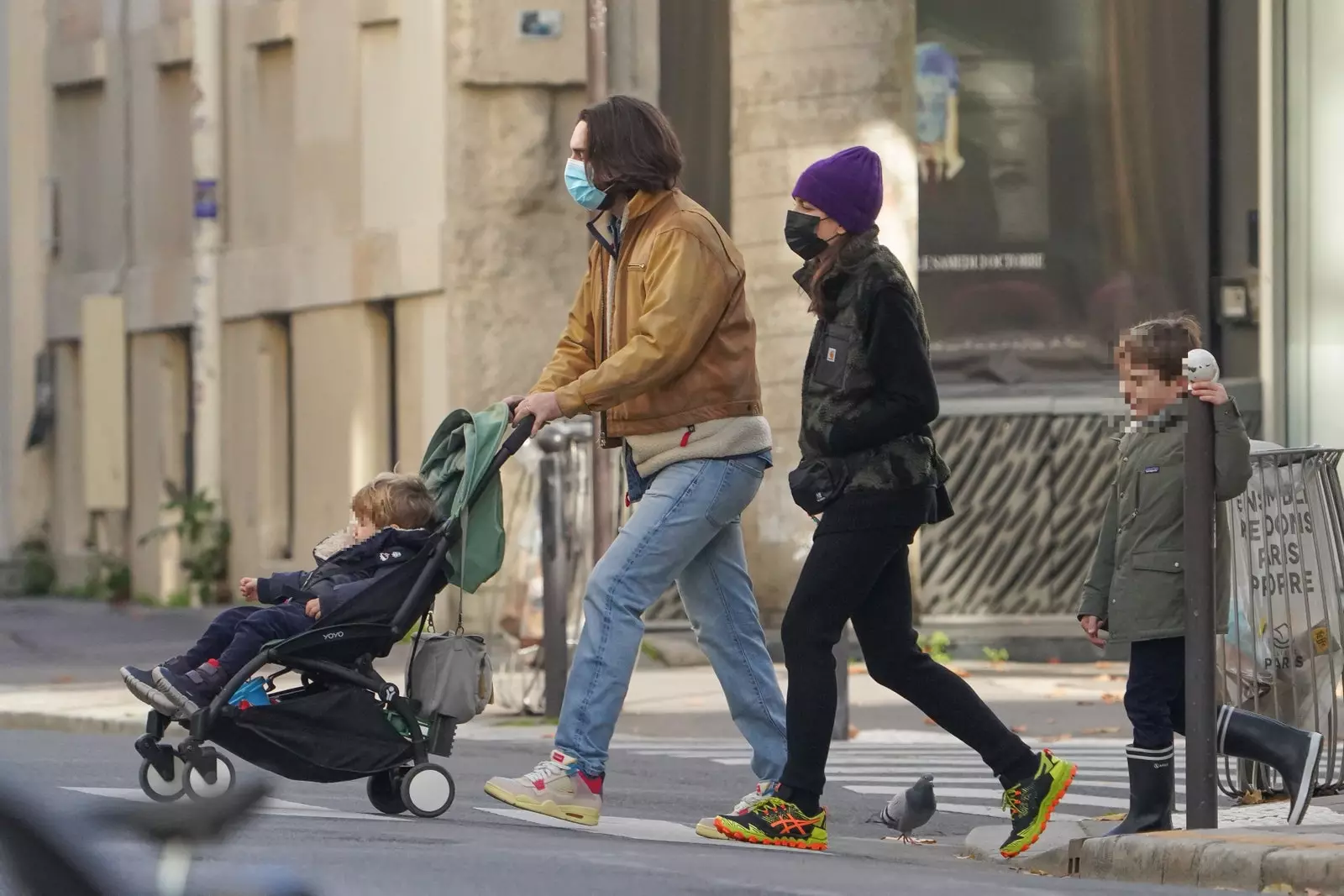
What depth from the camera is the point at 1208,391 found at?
688cm

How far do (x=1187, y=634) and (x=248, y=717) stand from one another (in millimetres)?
2546

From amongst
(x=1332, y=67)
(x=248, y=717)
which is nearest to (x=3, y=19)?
(x=1332, y=67)

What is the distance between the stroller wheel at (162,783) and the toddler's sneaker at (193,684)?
25 cm

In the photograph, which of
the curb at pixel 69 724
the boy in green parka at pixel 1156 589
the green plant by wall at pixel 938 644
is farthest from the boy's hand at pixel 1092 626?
the green plant by wall at pixel 938 644

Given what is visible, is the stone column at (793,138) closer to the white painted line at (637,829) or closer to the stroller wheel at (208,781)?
the white painted line at (637,829)

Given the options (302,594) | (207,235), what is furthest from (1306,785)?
(207,235)

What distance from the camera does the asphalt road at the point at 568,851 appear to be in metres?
5.88

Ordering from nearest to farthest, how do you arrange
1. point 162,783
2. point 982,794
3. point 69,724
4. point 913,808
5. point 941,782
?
1. point 162,783
2. point 913,808
3. point 982,794
4. point 941,782
5. point 69,724

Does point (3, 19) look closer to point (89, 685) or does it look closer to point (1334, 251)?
point (89, 685)

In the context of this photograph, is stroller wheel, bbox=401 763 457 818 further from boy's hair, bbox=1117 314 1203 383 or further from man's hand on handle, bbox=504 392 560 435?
boy's hair, bbox=1117 314 1203 383

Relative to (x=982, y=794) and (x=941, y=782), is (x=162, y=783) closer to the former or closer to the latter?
(x=982, y=794)

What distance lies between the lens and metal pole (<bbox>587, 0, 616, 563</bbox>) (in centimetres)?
1288

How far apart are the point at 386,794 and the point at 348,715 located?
38cm

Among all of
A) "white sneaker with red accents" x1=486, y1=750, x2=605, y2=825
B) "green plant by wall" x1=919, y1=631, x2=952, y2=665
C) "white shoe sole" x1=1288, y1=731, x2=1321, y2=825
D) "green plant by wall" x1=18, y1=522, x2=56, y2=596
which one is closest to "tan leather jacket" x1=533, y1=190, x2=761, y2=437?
"white sneaker with red accents" x1=486, y1=750, x2=605, y2=825
